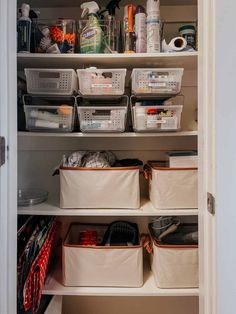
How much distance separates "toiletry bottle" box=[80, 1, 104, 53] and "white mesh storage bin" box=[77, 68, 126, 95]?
0.11m

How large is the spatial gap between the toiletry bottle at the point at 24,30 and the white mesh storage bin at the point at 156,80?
0.48 m

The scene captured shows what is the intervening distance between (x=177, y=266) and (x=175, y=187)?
14.0 inches

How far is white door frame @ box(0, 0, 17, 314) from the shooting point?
773mm

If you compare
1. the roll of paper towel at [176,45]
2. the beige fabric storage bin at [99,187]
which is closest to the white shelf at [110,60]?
the roll of paper towel at [176,45]

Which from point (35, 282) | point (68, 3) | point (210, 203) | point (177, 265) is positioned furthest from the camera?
point (68, 3)

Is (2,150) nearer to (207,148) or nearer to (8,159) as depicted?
(8,159)

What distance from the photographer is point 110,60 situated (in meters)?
1.26

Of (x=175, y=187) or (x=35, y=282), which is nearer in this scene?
(x=35, y=282)

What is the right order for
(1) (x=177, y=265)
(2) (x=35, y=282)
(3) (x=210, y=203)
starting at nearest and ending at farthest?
(3) (x=210, y=203), (2) (x=35, y=282), (1) (x=177, y=265)

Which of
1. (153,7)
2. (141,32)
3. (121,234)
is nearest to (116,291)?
(121,234)

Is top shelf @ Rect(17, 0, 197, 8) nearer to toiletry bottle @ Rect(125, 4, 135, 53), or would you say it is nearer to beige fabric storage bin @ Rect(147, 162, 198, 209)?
toiletry bottle @ Rect(125, 4, 135, 53)

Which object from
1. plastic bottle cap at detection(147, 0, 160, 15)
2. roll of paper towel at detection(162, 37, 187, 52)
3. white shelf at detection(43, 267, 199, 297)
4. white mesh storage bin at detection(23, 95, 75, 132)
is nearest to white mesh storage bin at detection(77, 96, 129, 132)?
white mesh storage bin at detection(23, 95, 75, 132)

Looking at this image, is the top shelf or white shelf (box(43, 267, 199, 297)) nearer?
white shelf (box(43, 267, 199, 297))

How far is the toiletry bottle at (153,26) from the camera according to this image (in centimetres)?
117
